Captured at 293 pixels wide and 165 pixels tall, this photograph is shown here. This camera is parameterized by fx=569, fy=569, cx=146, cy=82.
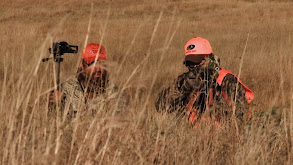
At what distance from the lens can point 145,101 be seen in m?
5.16

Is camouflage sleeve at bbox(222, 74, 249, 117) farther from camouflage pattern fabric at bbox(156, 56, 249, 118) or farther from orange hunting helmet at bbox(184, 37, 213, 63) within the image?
orange hunting helmet at bbox(184, 37, 213, 63)

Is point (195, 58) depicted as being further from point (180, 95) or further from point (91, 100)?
point (91, 100)

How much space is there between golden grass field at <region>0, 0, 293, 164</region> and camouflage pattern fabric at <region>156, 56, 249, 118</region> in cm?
15

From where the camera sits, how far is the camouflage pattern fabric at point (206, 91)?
14.5 feet

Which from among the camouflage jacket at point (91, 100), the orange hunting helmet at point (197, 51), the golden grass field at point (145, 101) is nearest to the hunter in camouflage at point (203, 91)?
the orange hunting helmet at point (197, 51)

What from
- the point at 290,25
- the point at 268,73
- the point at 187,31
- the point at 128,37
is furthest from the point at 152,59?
the point at 290,25

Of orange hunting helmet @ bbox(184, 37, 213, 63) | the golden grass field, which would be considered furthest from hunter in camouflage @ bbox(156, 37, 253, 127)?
the golden grass field

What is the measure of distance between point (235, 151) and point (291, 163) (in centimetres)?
42

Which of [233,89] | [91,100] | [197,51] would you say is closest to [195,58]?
[197,51]

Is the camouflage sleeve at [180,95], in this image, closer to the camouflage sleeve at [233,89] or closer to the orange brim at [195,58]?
the orange brim at [195,58]

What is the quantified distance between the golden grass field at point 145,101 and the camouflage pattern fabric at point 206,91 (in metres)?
0.15

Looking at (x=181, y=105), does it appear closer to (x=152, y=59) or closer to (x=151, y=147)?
(x=151, y=147)

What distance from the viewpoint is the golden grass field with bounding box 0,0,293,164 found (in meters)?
2.91

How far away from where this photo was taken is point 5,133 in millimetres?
3262
